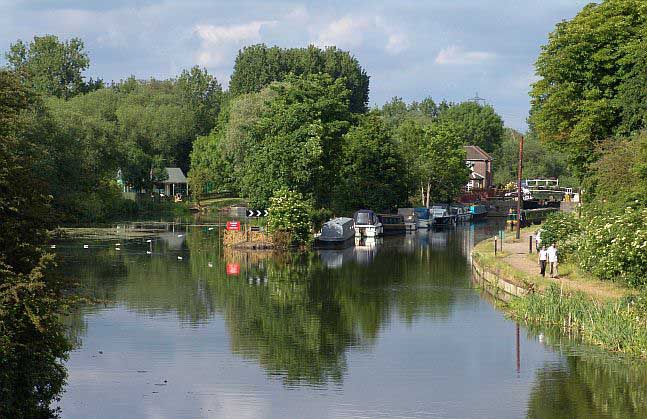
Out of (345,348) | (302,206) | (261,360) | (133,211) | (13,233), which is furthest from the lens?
(133,211)

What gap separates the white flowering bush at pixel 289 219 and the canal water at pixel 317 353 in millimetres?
8907

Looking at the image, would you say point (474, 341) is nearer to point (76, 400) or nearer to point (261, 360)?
point (261, 360)

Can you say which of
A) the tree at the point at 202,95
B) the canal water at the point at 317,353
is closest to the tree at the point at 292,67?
the tree at the point at 202,95

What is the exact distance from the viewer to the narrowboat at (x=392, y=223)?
79.0 meters

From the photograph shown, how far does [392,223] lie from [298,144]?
56.7 feet

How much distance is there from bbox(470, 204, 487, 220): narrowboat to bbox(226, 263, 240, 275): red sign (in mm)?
56839

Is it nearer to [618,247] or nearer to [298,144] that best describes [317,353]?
[618,247]

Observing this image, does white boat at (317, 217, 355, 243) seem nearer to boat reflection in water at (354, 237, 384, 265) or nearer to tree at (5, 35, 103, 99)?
boat reflection in water at (354, 237, 384, 265)

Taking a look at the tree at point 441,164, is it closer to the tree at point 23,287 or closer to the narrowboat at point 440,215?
the narrowboat at point 440,215

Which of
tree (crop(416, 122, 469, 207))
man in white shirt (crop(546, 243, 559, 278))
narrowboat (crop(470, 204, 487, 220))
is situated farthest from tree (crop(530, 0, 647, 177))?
narrowboat (crop(470, 204, 487, 220))

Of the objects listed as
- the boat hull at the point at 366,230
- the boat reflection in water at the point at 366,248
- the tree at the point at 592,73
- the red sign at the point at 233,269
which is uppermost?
the tree at the point at 592,73

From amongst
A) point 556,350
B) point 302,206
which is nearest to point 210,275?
point 302,206

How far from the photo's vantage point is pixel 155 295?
40094 millimetres

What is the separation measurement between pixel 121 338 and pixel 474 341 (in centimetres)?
1142
